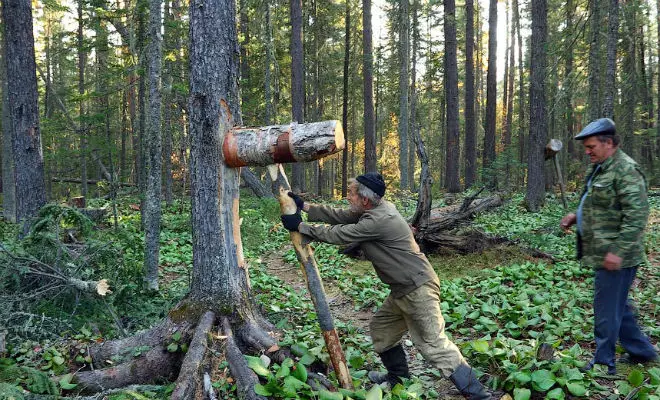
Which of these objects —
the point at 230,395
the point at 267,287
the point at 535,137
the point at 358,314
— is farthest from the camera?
the point at 535,137

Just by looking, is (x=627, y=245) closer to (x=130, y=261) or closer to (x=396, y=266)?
(x=396, y=266)

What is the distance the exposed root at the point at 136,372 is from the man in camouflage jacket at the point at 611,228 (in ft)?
13.0

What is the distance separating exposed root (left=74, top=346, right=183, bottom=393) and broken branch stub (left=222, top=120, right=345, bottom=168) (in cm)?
190

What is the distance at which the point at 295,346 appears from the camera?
405cm

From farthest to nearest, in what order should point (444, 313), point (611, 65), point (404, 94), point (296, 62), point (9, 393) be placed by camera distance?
1. point (404, 94)
2. point (296, 62)
3. point (611, 65)
4. point (444, 313)
5. point (9, 393)

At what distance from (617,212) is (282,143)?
10.1 feet

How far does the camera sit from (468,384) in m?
3.75

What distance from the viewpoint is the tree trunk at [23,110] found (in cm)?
832

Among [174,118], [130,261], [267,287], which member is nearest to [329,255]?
[267,287]

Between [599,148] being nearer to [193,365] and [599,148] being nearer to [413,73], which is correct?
[193,365]

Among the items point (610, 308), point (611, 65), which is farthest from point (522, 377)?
point (611, 65)

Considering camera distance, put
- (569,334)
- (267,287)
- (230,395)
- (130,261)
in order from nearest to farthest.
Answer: (230,395) < (569,334) < (130,261) < (267,287)

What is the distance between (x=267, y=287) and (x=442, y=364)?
4.05m

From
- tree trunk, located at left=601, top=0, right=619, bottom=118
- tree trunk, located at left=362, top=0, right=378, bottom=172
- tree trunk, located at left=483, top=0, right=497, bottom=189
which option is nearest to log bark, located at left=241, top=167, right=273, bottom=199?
tree trunk, located at left=362, top=0, right=378, bottom=172
